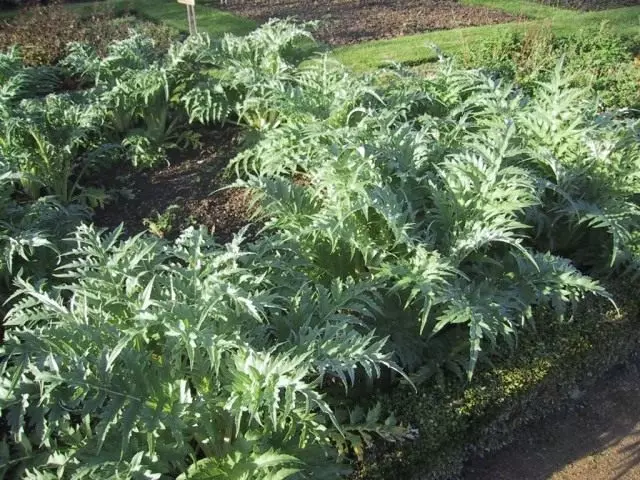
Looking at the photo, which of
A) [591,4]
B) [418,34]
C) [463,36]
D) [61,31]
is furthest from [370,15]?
[61,31]

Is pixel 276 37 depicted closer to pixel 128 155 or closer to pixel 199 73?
pixel 199 73

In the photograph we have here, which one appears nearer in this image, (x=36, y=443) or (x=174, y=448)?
(x=174, y=448)

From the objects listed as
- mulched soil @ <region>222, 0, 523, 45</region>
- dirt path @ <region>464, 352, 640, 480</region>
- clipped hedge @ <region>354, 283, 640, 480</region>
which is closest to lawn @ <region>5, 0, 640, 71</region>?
mulched soil @ <region>222, 0, 523, 45</region>

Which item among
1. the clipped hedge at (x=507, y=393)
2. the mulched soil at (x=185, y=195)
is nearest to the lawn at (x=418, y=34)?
the mulched soil at (x=185, y=195)

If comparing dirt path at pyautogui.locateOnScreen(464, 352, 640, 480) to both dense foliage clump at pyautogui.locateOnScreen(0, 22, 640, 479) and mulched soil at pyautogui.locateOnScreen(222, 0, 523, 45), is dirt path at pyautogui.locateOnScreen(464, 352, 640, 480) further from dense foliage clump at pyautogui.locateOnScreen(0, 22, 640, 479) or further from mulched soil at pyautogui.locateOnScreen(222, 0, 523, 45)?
mulched soil at pyautogui.locateOnScreen(222, 0, 523, 45)

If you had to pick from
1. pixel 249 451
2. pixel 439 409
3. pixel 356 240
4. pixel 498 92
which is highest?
pixel 498 92

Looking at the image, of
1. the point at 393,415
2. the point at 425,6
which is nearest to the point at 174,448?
the point at 393,415

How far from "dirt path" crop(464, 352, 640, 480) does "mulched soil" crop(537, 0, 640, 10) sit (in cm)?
830

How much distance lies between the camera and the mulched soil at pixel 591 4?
10.2 meters

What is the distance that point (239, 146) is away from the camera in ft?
19.0

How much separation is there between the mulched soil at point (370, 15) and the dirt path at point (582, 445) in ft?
20.1

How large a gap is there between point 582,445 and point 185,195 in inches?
134

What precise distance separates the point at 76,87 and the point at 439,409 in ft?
18.6

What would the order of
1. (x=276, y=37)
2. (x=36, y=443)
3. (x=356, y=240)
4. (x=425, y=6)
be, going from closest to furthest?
(x=36, y=443)
(x=356, y=240)
(x=276, y=37)
(x=425, y=6)
